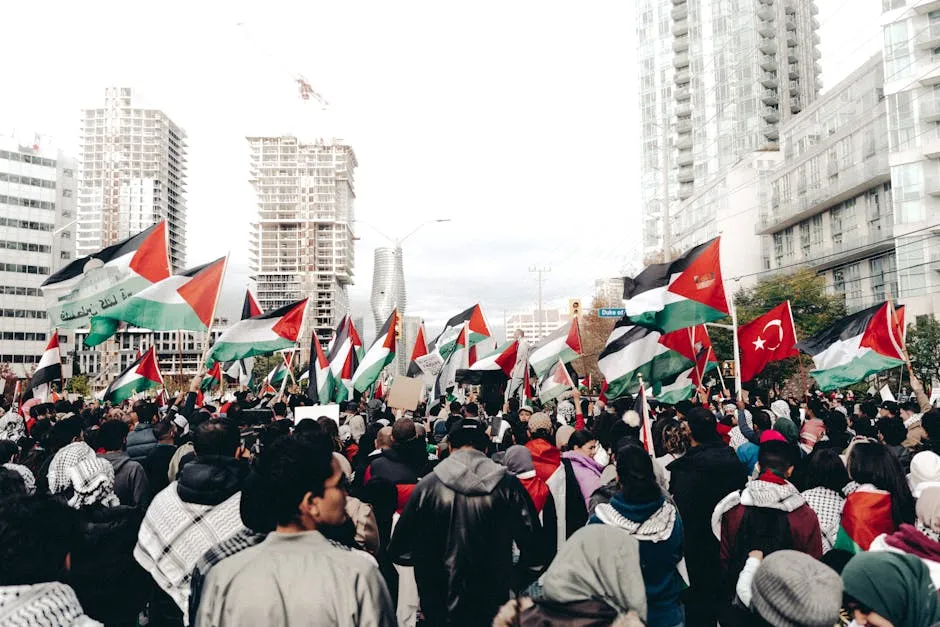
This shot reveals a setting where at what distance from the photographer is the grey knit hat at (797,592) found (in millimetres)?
2546

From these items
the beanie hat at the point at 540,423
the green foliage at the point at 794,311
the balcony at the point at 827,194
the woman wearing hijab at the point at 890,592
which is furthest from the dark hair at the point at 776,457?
the balcony at the point at 827,194

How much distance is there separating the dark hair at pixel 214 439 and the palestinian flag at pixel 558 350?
34.5 ft

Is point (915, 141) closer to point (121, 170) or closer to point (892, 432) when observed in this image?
point (892, 432)

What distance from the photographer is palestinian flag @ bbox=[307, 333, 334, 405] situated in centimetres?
1512

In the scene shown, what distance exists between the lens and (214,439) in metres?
4.57

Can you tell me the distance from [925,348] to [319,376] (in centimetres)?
3305

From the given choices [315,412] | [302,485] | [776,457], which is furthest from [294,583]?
[315,412]

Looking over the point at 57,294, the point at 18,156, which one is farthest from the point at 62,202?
the point at 57,294

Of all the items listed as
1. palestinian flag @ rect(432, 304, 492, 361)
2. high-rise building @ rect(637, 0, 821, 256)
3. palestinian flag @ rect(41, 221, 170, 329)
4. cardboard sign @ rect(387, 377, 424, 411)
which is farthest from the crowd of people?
high-rise building @ rect(637, 0, 821, 256)

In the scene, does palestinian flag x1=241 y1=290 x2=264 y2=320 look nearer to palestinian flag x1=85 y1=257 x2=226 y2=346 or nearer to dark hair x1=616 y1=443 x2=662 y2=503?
palestinian flag x1=85 y1=257 x2=226 y2=346

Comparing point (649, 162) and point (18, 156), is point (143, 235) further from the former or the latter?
point (18, 156)

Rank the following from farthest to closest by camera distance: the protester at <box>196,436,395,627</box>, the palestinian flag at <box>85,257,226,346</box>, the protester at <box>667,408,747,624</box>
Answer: the palestinian flag at <box>85,257,226,346</box> → the protester at <box>667,408,747,624</box> → the protester at <box>196,436,395,627</box>

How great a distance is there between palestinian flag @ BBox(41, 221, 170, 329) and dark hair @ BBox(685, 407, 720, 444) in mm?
9357

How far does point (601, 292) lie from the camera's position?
317 ft
